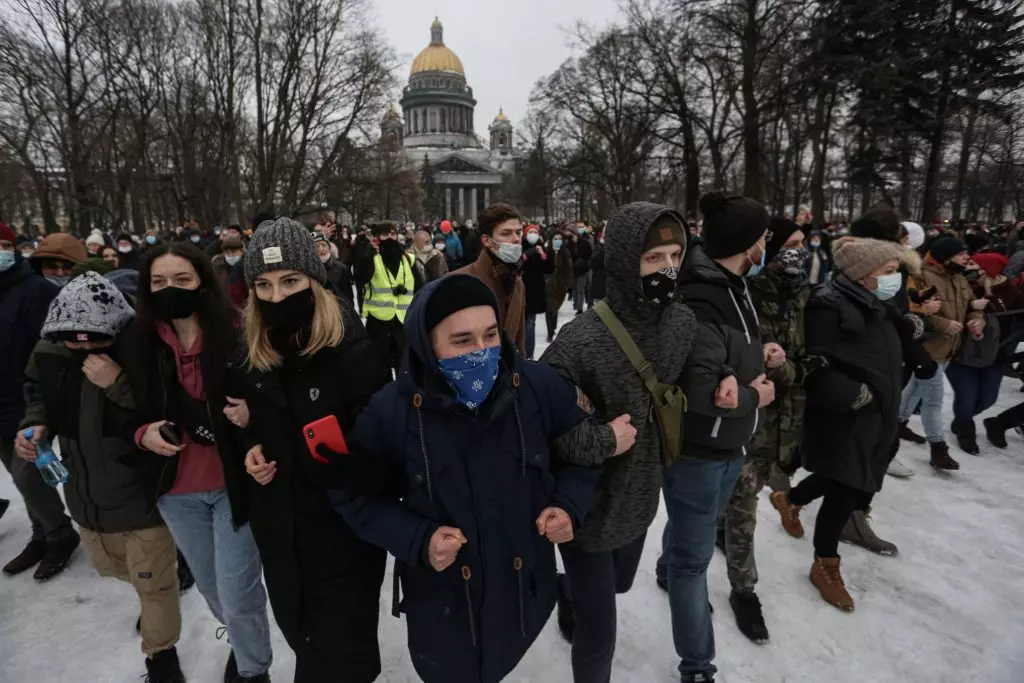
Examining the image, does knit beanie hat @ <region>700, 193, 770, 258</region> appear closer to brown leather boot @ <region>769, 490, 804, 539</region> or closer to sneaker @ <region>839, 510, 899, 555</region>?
brown leather boot @ <region>769, 490, 804, 539</region>

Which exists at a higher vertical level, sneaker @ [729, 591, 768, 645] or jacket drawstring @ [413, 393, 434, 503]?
jacket drawstring @ [413, 393, 434, 503]

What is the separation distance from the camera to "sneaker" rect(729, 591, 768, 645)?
2844 millimetres

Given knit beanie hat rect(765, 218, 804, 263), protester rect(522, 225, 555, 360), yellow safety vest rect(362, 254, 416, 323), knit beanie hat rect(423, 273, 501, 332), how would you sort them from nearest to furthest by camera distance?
knit beanie hat rect(423, 273, 501, 332), knit beanie hat rect(765, 218, 804, 263), yellow safety vest rect(362, 254, 416, 323), protester rect(522, 225, 555, 360)

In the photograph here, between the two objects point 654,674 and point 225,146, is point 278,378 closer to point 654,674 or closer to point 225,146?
point 654,674

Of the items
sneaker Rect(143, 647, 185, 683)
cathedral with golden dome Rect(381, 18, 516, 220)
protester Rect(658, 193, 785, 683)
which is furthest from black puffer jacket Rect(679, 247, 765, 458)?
cathedral with golden dome Rect(381, 18, 516, 220)

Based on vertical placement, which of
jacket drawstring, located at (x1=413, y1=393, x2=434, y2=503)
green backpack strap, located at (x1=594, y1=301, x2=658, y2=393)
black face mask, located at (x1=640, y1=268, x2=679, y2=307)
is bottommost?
jacket drawstring, located at (x1=413, y1=393, x2=434, y2=503)

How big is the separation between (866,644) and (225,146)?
A: 80.0ft

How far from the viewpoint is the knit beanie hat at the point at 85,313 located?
2.15m

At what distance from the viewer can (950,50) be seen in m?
14.5

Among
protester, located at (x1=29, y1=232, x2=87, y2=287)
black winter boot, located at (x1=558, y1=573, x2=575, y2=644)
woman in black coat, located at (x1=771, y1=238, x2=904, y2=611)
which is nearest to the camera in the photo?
woman in black coat, located at (x1=771, y1=238, x2=904, y2=611)

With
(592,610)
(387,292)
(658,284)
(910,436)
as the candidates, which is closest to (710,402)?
(658,284)

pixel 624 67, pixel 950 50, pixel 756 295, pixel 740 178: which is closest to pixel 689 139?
pixel 624 67

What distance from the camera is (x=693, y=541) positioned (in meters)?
2.38

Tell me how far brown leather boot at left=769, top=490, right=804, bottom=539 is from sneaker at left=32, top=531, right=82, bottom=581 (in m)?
4.95
